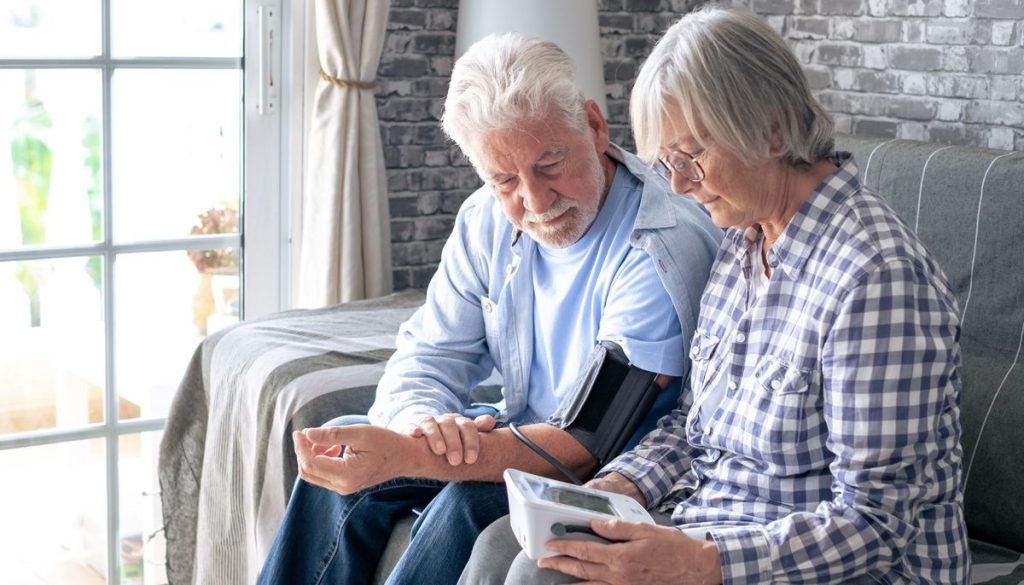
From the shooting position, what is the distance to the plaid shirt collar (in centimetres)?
150

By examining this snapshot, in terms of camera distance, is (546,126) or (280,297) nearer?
(546,126)

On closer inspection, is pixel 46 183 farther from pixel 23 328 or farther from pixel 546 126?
pixel 546 126

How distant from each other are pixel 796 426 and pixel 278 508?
114 cm

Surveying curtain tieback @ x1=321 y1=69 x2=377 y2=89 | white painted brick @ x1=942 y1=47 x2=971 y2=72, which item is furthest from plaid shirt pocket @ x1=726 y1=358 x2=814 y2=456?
curtain tieback @ x1=321 y1=69 x2=377 y2=89

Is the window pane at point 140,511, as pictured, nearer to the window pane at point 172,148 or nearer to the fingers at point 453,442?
the window pane at point 172,148

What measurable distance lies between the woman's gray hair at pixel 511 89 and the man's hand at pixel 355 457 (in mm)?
454

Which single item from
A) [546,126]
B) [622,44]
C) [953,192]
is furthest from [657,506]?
[622,44]

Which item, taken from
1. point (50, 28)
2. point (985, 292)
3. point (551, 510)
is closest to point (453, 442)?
point (551, 510)

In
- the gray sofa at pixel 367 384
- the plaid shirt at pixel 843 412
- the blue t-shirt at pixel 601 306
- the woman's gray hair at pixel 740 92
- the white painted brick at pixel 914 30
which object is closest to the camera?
the plaid shirt at pixel 843 412

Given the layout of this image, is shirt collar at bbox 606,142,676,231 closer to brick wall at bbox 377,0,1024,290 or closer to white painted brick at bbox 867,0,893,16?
brick wall at bbox 377,0,1024,290

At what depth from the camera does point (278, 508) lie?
2279 mm

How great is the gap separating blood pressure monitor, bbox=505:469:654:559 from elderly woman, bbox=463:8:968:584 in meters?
0.02

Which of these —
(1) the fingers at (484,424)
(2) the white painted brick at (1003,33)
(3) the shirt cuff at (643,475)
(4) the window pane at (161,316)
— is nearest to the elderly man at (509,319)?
(1) the fingers at (484,424)

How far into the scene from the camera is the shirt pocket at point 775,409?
4.82 feet
